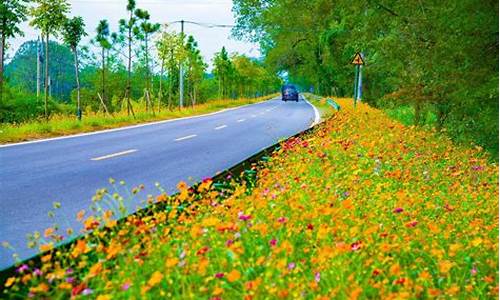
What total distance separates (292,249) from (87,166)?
7.57 metres

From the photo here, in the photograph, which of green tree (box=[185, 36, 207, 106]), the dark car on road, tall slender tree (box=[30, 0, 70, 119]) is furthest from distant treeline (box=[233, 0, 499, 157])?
the dark car on road

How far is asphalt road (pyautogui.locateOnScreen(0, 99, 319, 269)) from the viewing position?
646cm

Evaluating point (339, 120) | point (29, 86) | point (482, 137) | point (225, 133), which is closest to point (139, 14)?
point (225, 133)

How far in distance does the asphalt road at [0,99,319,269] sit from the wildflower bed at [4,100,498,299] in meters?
1.29

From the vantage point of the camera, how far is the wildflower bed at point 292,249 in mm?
3381

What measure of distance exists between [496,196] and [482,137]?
4866mm

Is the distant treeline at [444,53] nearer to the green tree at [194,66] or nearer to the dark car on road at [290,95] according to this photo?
the green tree at [194,66]

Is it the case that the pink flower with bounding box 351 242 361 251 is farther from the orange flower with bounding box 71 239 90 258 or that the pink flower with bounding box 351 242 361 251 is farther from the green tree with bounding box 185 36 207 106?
the green tree with bounding box 185 36 207 106

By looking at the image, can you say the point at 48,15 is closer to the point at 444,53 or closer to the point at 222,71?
the point at 444,53

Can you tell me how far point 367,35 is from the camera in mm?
14117

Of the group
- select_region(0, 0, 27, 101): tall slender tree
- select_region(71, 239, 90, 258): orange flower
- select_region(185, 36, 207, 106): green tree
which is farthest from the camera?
select_region(185, 36, 207, 106): green tree

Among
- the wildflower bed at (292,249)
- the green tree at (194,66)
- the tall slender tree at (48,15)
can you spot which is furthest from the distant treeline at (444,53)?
the green tree at (194,66)

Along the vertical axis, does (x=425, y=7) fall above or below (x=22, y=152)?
above

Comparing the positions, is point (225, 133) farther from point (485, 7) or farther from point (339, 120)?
point (485, 7)
